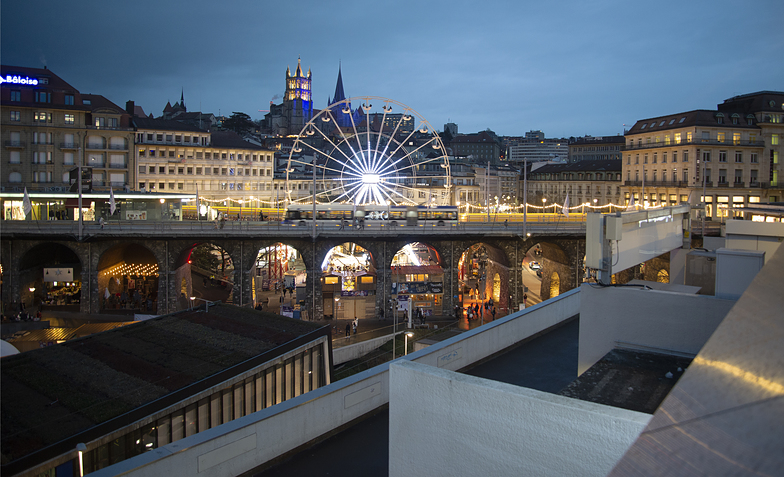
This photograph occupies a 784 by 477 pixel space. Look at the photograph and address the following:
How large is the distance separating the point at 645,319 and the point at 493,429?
486 cm

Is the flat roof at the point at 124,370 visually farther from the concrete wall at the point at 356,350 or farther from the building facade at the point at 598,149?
the building facade at the point at 598,149

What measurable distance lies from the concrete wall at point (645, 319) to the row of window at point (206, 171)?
78.4 m

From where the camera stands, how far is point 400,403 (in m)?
6.50

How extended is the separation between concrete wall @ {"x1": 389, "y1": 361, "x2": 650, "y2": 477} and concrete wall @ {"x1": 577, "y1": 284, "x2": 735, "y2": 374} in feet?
15.0

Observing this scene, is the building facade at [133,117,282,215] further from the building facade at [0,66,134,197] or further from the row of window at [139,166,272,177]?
the building facade at [0,66,134,197]

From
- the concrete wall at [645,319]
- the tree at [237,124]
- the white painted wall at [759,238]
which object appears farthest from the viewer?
the tree at [237,124]

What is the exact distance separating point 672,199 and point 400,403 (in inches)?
2963

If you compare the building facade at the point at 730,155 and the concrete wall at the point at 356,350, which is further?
the building facade at the point at 730,155

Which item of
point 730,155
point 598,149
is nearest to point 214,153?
point 730,155

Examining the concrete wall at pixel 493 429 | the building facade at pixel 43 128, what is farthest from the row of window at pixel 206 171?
the concrete wall at pixel 493 429

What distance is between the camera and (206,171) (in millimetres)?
82312

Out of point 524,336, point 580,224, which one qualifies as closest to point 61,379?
point 524,336

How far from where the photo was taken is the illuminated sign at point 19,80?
63375 millimetres

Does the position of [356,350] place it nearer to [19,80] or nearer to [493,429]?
[493,429]
